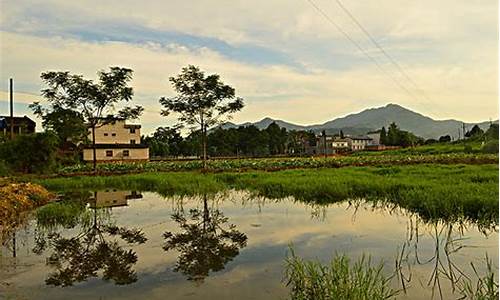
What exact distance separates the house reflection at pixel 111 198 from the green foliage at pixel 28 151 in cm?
473

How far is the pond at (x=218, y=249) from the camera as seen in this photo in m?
4.77

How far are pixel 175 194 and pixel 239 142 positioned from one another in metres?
34.2

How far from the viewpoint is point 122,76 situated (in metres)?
23.6

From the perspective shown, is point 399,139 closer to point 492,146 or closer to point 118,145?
point 118,145

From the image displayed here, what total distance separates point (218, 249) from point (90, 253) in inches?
74.8

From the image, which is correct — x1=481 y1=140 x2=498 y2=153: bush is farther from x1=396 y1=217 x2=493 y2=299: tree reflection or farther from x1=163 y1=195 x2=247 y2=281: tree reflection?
x1=163 y1=195 x2=247 y2=281: tree reflection

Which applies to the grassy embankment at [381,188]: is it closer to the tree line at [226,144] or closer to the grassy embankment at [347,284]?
the grassy embankment at [347,284]

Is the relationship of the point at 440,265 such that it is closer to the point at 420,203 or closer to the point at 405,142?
the point at 420,203

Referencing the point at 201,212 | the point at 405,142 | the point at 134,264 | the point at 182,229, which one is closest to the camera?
the point at 134,264

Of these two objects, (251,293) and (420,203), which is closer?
(251,293)

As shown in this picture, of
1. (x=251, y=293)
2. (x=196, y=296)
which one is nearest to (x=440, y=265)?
(x=251, y=293)

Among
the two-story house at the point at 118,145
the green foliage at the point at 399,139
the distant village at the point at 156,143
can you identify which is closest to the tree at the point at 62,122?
the distant village at the point at 156,143

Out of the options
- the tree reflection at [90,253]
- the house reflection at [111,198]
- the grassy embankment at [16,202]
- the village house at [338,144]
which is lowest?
the tree reflection at [90,253]

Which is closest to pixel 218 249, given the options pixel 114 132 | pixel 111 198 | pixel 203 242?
pixel 203 242
